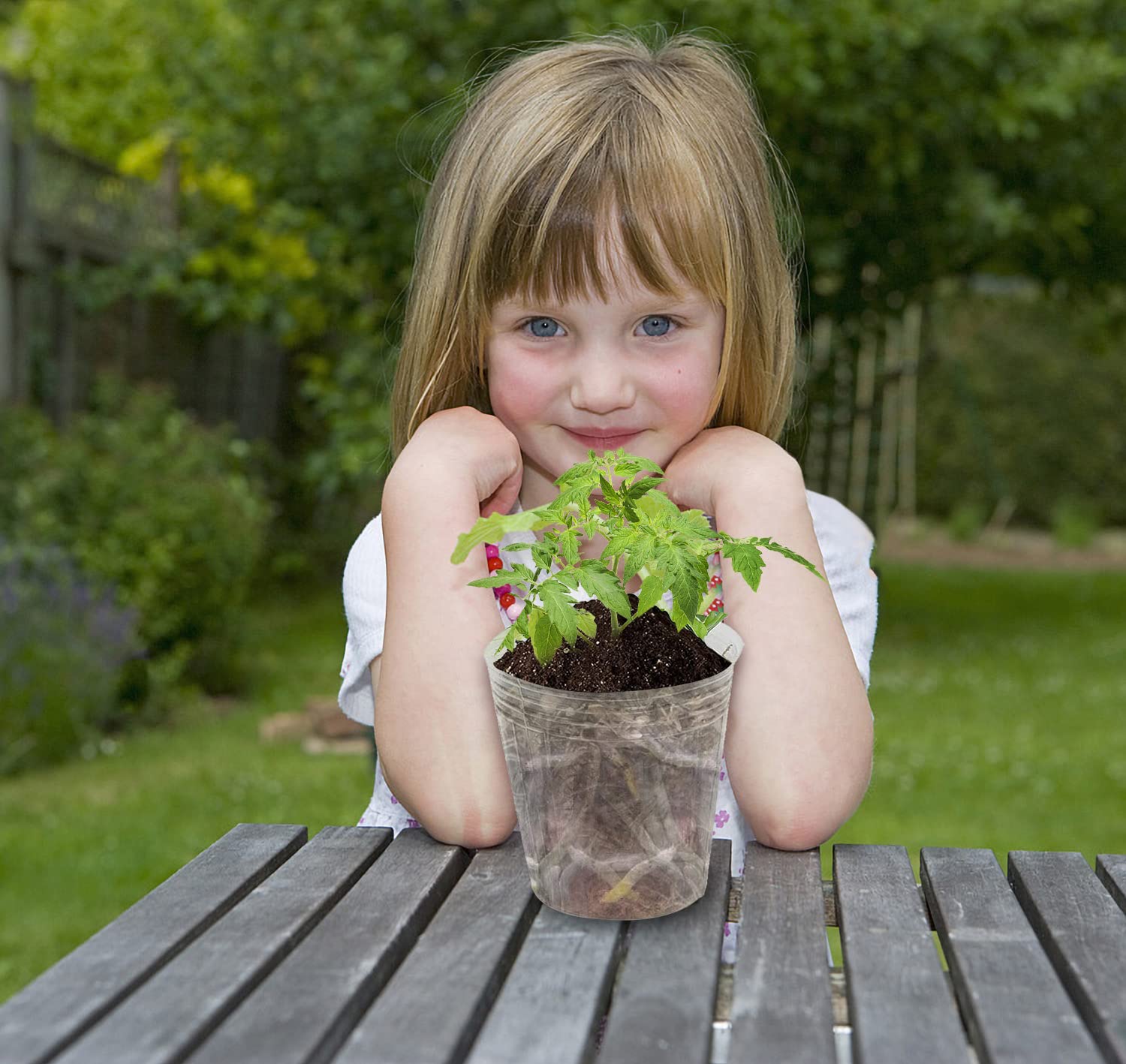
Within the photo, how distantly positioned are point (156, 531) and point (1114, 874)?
5429mm

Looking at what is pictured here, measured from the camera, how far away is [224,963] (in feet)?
3.60

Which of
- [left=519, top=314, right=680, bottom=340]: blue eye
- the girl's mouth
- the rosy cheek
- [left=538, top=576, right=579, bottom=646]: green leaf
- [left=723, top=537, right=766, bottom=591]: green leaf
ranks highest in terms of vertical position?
[left=519, top=314, right=680, bottom=340]: blue eye

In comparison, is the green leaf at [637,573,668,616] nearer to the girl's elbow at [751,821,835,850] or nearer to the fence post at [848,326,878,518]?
the girl's elbow at [751,821,835,850]

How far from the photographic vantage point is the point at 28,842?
14.4 feet

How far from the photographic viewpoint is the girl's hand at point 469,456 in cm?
158

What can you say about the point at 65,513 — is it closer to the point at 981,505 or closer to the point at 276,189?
the point at 276,189

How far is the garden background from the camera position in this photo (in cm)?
504

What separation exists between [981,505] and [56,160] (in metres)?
9.20

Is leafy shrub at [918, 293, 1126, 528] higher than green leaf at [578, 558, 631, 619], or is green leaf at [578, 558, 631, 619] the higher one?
green leaf at [578, 558, 631, 619]

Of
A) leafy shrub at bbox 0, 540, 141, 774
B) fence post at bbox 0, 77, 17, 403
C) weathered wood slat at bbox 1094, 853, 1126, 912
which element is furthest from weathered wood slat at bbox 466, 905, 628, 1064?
fence post at bbox 0, 77, 17, 403

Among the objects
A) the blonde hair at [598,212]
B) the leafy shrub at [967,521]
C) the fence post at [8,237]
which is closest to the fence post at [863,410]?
the leafy shrub at [967,521]

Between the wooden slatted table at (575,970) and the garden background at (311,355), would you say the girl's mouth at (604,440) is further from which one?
the garden background at (311,355)

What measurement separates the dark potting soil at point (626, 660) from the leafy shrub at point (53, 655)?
4.35 metres

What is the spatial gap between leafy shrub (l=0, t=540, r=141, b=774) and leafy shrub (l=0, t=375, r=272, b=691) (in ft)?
0.75
